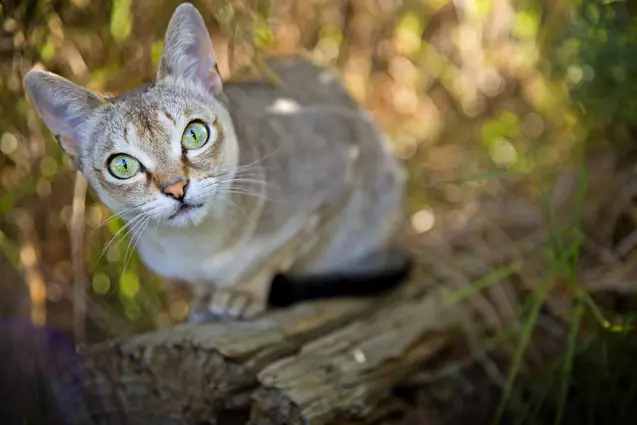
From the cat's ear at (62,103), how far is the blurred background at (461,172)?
121 mm

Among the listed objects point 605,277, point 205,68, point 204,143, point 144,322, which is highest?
point 205,68

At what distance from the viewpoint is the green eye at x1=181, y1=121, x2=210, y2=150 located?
1215 millimetres

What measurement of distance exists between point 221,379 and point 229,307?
0.23 meters

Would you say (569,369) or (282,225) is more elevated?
(282,225)

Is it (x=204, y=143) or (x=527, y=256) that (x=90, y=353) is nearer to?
(x=204, y=143)

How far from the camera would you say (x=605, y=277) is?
1781mm

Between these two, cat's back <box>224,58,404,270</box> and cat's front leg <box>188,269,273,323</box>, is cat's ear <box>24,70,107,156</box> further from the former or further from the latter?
cat's front leg <box>188,269,273,323</box>

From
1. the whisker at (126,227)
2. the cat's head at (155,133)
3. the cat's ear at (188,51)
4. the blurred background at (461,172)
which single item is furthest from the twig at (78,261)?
the cat's ear at (188,51)

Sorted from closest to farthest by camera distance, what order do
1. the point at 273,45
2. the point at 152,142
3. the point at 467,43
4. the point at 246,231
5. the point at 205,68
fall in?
the point at 152,142, the point at 205,68, the point at 246,231, the point at 273,45, the point at 467,43

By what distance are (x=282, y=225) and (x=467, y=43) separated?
1.07 m

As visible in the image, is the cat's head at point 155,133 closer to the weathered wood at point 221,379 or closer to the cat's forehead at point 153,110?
the cat's forehead at point 153,110

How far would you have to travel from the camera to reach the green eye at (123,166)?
118 cm

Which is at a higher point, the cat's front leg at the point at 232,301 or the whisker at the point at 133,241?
the whisker at the point at 133,241

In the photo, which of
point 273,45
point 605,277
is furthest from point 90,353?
point 605,277
